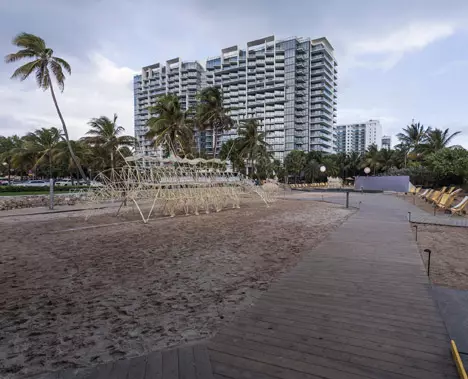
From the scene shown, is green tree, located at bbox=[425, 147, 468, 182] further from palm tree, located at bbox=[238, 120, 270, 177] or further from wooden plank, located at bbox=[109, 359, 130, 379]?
wooden plank, located at bbox=[109, 359, 130, 379]

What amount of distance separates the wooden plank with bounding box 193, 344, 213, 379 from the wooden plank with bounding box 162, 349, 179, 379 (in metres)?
0.16

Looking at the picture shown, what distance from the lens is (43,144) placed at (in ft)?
117

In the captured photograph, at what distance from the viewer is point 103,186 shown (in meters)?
13.8

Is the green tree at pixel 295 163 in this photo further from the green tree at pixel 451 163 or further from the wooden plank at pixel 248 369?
the wooden plank at pixel 248 369

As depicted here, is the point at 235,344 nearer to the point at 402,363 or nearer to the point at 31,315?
the point at 402,363

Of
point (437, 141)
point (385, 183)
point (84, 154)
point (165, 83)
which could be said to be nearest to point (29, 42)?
point (84, 154)

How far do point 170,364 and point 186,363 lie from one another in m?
0.13

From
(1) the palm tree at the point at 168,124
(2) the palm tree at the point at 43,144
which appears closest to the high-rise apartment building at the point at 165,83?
(2) the palm tree at the point at 43,144

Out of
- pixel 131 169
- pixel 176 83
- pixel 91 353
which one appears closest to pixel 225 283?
pixel 91 353

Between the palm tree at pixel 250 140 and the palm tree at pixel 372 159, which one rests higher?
the palm tree at pixel 250 140

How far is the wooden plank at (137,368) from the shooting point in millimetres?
2490

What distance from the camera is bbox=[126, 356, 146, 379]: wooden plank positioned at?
98.0 inches

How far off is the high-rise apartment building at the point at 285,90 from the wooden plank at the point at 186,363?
10089cm

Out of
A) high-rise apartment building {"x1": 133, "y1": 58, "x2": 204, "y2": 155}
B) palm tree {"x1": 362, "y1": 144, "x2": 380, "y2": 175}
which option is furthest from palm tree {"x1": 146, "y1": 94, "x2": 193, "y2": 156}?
high-rise apartment building {"x1": 133, "y1": 58, "x2": 204, "y2": 155}
